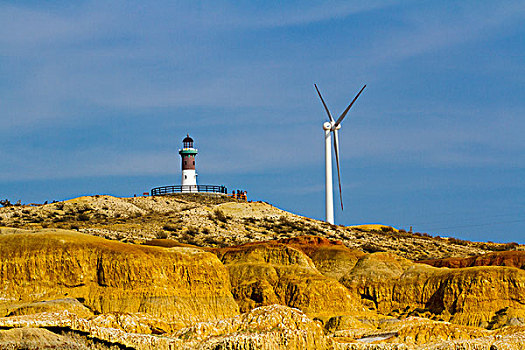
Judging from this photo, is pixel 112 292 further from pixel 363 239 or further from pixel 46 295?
pixel 363 239

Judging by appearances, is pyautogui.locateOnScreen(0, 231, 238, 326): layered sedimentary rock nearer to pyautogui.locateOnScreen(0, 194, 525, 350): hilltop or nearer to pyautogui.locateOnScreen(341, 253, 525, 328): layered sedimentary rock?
pyautogui.locateOnScreen(0, 194, 525, 350): hilltop

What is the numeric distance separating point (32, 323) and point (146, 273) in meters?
22.6

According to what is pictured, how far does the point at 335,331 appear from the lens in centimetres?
5116

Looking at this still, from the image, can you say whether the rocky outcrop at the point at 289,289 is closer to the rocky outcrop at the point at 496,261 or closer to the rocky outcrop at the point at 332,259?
the rocky outcrop at the point at 332,259

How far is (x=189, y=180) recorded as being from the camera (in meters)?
159

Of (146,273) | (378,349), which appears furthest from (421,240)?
(378,349)

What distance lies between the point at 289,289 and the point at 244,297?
10.8 ft

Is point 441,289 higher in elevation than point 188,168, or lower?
lower

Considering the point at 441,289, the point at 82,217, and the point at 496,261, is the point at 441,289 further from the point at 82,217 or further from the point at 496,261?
the point at 82,217

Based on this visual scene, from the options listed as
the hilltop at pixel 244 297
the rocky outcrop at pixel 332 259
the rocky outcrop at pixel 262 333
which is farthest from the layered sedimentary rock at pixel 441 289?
the rocky outcrop at pixel 262 333

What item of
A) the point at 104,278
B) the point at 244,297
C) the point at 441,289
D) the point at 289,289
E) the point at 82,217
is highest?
the point at 82,217

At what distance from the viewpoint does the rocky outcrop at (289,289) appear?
62.4 metres

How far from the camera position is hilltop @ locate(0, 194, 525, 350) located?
3341 centimetres

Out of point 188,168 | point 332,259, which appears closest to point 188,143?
point 188,168
